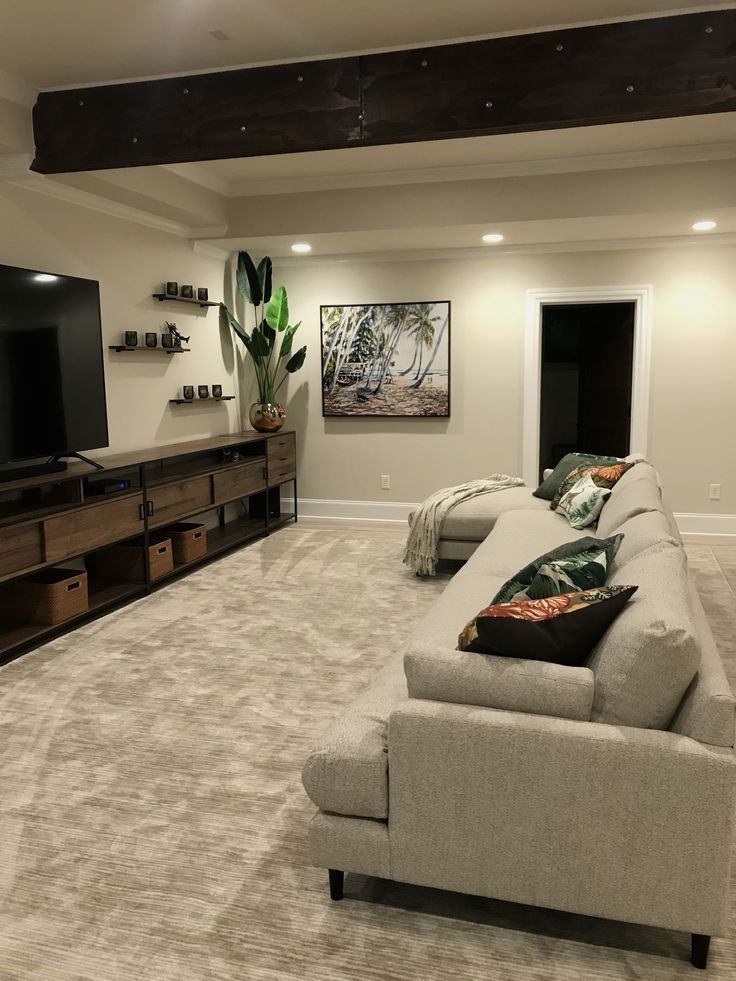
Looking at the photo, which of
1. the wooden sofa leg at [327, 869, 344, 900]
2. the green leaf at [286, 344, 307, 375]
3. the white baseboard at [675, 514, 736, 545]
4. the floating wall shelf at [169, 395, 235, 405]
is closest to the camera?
the wooden sofa leg at [327, 869, 344, 900]

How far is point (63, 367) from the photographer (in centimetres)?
422

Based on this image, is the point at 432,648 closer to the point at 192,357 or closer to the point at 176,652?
the point at 176,652

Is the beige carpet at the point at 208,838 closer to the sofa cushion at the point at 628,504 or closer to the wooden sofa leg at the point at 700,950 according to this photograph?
the wooden sofa leg at the point at 700,950

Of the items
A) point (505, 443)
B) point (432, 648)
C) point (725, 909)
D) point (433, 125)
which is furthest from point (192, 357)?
point (725, 909)

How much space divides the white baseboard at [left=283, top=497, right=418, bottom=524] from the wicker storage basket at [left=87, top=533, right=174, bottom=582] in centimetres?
249

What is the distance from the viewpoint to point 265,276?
6703mm

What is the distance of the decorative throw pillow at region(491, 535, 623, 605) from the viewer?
7.29ft

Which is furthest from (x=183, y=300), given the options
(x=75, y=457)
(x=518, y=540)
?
(x=518, y=540)

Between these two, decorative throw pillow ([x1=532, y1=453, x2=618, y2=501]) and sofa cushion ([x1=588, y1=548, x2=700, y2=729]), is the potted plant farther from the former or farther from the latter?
sofa cushion ([x1=588, y1=548, x2=700, y2=729])

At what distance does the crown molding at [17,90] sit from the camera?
3.54 metres

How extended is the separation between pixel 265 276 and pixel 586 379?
3753 millimetres

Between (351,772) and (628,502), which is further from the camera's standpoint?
(628,502)

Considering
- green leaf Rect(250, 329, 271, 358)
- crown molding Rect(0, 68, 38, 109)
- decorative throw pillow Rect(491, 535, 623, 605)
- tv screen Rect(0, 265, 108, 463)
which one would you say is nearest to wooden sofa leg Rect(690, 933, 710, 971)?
decorative throw pillow Rect(491, 535, 623, 605)

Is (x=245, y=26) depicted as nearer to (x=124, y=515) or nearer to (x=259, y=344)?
(x=124, y=515)
